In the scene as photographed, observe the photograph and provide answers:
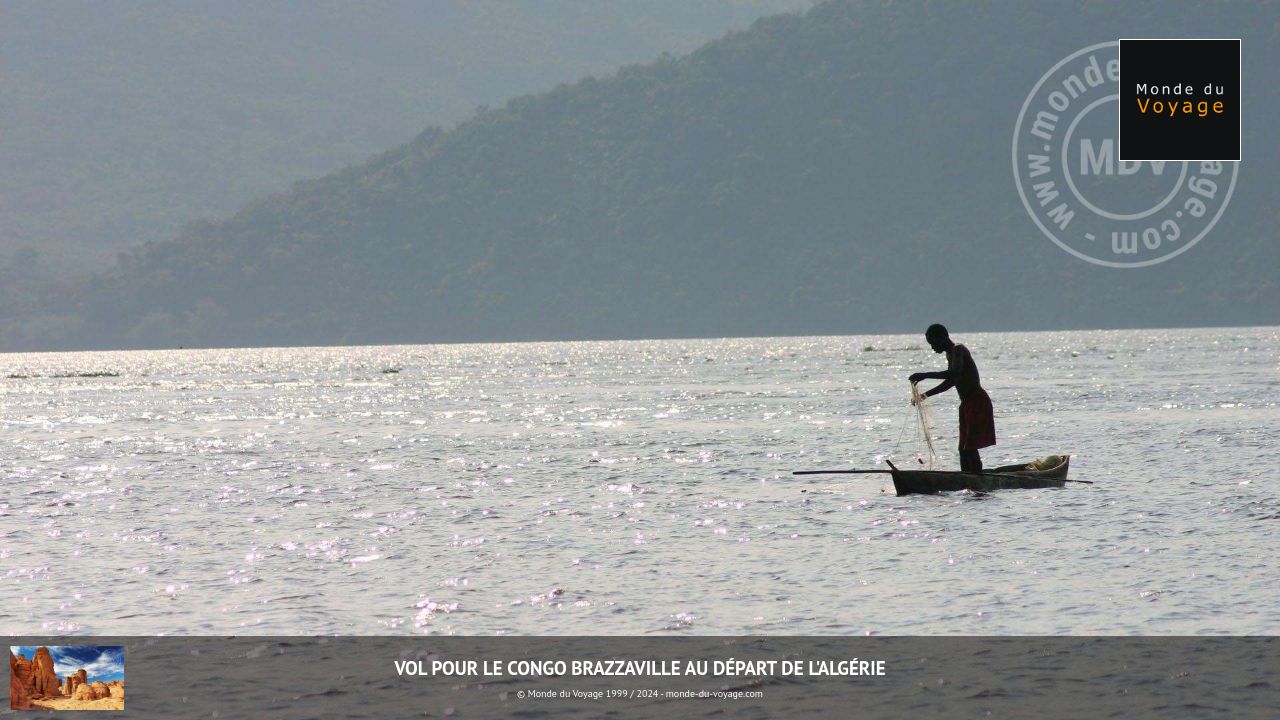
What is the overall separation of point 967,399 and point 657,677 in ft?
46.1

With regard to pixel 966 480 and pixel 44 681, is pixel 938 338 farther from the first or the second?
pixel 44 681

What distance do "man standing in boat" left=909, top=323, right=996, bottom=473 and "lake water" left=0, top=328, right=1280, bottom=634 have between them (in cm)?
95

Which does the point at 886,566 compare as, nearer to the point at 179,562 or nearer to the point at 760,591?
the point at 760,591

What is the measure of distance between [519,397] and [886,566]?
6862 centimetres

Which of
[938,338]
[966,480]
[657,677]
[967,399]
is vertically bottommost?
[657,677]

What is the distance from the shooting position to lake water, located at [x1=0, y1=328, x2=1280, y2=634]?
17.6 meters

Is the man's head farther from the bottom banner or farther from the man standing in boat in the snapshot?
the bottom banner

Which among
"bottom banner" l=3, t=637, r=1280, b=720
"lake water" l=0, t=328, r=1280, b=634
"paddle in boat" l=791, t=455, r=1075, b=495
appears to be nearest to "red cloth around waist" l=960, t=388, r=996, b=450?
"paddle in boat" l=791, t=455, r=1075, b=495

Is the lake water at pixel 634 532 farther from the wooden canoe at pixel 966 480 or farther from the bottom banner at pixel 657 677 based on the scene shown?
the bottom banner at pixel 657 677

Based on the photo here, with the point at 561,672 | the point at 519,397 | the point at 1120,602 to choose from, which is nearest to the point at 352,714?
the point at 561,672

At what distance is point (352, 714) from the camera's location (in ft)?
43.2

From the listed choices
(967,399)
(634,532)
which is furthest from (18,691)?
(967,399)

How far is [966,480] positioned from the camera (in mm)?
28172

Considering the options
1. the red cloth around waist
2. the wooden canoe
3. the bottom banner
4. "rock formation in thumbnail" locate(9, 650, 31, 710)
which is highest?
the red cloth around waist
